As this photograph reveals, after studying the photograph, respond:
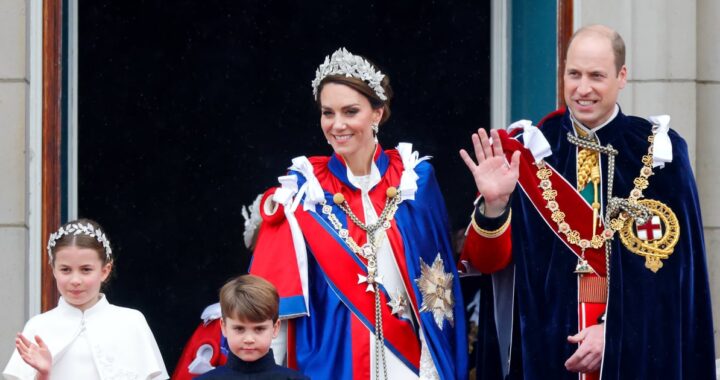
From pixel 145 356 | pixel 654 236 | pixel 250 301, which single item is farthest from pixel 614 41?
pixel 145 356

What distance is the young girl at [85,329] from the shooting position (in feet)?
20.0

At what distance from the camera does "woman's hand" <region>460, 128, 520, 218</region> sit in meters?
6.29

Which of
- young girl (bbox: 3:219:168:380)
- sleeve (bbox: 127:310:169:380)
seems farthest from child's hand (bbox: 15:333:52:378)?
sleeve (bbox: 127:310:169:380)

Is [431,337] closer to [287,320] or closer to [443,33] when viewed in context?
[287,320]

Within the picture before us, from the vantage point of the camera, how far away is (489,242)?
639 cm

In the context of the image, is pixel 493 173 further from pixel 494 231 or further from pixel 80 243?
pixel 80 243

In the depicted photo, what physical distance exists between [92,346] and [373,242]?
3.68 ft

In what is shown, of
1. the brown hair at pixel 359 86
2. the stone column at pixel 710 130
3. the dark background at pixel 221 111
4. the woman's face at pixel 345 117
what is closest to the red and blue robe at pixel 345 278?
the woman's face at pixel 345 117

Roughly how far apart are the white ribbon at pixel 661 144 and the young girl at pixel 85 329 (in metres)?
2.00

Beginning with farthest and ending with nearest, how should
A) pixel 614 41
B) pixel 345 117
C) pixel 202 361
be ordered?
pixel 202 361, pixel 345 117, pixel 614 41

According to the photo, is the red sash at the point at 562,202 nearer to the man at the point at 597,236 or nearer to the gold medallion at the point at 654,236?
the man at the point at 597,236

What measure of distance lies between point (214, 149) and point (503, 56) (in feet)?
9.24

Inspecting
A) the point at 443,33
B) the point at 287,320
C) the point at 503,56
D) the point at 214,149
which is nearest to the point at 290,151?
the point at 214,149

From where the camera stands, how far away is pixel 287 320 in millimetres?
6379
